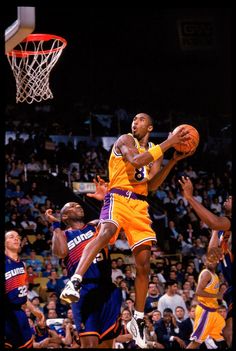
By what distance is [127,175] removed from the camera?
705 centimetres

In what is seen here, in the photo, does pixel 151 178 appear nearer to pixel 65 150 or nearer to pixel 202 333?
pixel 202 333

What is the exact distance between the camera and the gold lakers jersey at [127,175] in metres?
7.04

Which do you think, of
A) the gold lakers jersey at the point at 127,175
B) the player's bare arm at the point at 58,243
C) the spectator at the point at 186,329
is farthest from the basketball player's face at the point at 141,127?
the spectator at the point at 186,329

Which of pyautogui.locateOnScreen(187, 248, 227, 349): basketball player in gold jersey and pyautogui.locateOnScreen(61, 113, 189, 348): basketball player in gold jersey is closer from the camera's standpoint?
pyautogui.locateOnScreen(61, 113, 189, 348): basketball player in gold jersey

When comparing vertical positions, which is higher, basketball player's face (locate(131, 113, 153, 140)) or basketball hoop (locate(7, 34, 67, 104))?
basketball hoop (locate(7, 34, 67, 104))

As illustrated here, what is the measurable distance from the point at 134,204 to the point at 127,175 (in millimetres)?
297

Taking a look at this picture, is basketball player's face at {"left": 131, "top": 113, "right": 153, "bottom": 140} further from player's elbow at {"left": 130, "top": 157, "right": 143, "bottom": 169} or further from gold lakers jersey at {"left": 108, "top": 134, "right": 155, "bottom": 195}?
player's elbow at {"left": 130, "top": 157, "right": 143, "bottom": 169}

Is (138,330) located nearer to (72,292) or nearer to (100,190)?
(72,292)

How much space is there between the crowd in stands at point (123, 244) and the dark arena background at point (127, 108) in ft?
0.12

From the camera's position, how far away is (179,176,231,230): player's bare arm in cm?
603

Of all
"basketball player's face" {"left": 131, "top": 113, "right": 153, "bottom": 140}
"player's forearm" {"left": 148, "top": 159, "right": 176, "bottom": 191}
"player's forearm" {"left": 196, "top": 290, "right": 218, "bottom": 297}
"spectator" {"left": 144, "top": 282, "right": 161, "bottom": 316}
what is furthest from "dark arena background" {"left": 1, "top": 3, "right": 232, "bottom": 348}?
"basketball player's face" {"left": 131, "top": 113, "right": 153, "bottom": 140}

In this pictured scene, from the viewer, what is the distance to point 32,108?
18.4 meters

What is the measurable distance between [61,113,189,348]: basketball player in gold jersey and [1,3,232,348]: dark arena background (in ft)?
25.1

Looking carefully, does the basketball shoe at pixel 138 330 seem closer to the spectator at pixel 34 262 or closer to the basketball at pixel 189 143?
the basketball at pixel 189 143
